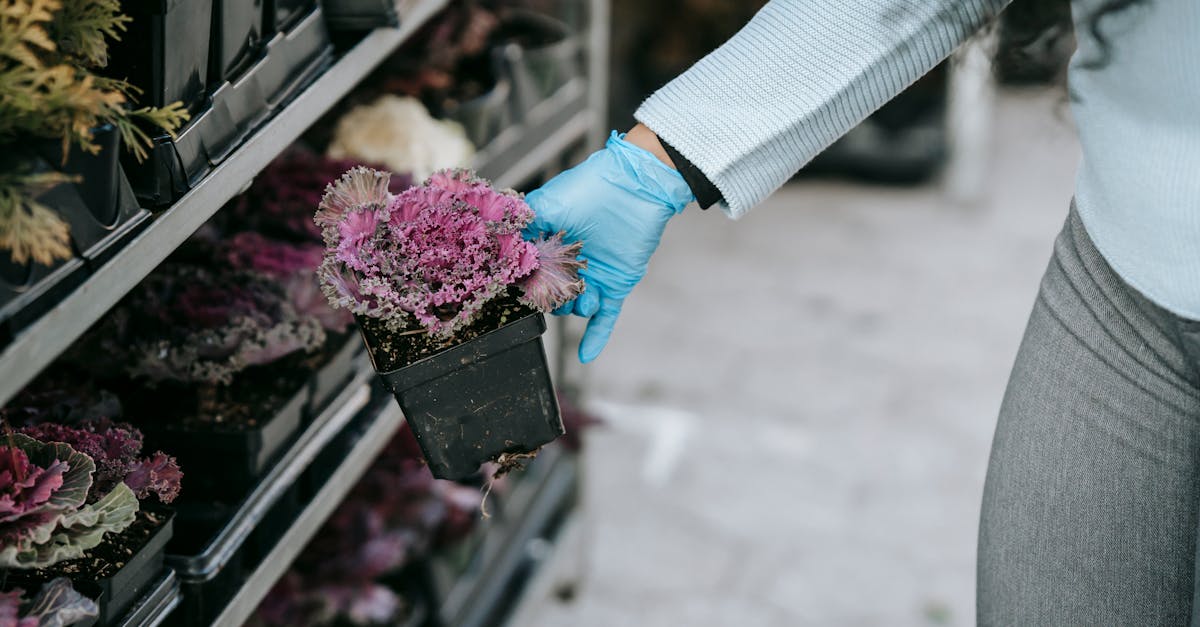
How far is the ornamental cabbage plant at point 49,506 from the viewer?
850mm

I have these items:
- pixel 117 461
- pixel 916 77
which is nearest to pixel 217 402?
pixel 117 461

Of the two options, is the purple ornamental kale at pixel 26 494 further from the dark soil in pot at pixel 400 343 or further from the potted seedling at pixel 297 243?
the potted seedling at pixel 297 243

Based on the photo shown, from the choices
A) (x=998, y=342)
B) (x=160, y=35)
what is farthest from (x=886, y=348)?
(x=160, y=35)

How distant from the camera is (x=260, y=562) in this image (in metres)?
1.16

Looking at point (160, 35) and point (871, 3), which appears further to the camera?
point (871, 3)

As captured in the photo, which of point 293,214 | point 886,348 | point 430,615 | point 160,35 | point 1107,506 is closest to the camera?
point 160,35

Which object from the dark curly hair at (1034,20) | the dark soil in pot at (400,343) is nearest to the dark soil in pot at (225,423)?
the dark soil in pot at (400,343)

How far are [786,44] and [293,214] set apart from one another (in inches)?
25.9

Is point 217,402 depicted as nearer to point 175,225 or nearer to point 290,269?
point 290,269

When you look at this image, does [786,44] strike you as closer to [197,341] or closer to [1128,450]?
[1128,450]

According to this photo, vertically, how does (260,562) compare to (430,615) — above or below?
above

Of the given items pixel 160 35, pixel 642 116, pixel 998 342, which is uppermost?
pixel 160 35

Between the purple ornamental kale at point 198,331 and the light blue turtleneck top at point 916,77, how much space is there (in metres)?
0.46

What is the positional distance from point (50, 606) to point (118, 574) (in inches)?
3.9
